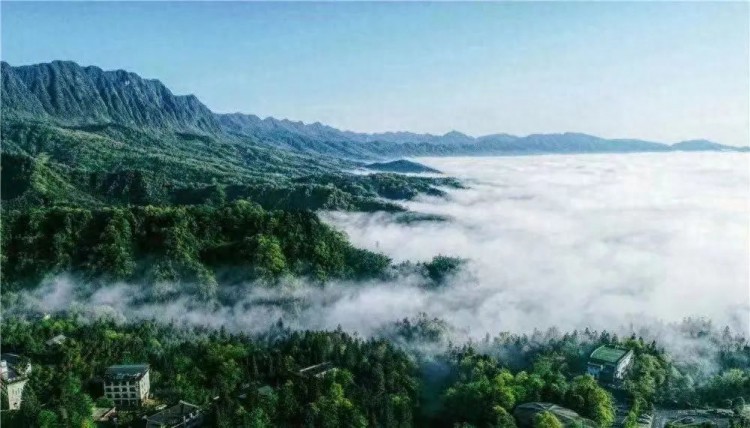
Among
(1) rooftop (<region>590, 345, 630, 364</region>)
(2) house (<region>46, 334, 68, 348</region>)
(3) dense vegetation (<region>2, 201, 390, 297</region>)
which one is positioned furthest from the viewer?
(3) dense vegetation (<region>2, 201, 390, 297</region>)

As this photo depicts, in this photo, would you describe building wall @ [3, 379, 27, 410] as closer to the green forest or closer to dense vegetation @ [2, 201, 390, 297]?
the green forest

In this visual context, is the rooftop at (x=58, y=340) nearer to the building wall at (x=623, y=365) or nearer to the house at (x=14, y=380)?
the house at (x=14, y=380)

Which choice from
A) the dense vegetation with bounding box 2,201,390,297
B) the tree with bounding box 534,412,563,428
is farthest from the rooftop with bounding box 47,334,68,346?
the tree with bounding box 534,412,563,428

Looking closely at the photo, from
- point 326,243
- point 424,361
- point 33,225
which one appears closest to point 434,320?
point 424,361

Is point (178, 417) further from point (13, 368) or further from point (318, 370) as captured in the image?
point (13, 368)

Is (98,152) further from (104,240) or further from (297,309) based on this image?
(297,309)

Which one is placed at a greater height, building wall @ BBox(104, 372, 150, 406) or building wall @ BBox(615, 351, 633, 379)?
building wall @ BBox(104, 372, 150, 406)
